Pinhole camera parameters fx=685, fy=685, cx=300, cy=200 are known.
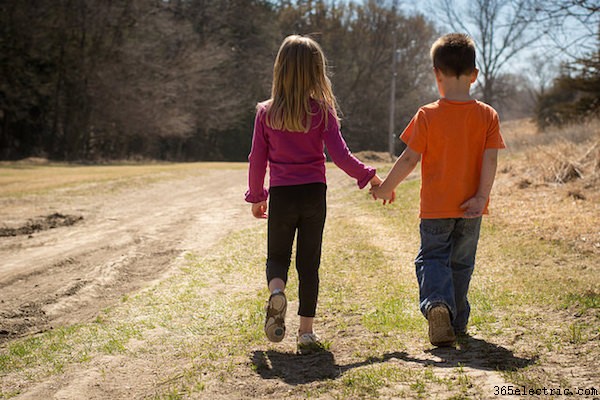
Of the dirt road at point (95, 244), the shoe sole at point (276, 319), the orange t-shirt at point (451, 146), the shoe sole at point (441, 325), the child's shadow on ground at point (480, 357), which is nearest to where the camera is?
the child's shadow on ground at point (480, 357)

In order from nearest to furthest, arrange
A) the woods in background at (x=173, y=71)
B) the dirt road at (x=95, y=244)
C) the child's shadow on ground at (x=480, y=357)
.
→ the child's shadow on ground at (x=480, y=357) < the dirt road at (x=95, y=244) < the woods in background at (x=173, y=71)

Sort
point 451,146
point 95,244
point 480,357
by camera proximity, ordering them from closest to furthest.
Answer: point 480,357, point 451,146, point 95,244

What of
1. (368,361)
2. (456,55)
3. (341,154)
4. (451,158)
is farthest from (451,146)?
(368,361)

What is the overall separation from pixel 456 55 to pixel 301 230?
1.46 meters

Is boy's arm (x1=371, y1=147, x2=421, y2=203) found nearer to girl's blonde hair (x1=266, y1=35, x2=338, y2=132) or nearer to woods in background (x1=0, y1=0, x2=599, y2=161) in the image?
girl's blonde hair (x1=266, y1=35, x2=338, y2=132)

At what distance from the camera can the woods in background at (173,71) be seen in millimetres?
33156

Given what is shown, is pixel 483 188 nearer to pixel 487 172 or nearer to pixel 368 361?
pixel 487 172

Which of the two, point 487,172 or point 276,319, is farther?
point 487,172

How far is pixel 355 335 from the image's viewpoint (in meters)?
4.61

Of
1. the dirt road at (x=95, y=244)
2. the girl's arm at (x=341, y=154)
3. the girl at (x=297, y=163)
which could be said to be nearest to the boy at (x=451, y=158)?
the girl's arm at (x=341, y=154)

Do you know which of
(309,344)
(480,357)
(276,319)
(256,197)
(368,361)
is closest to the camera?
(480,357)

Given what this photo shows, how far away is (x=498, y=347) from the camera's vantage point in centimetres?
399

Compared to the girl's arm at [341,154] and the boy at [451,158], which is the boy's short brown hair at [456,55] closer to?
the boy at [451,158]

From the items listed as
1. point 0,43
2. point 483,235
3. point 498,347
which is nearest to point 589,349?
point 498,347
